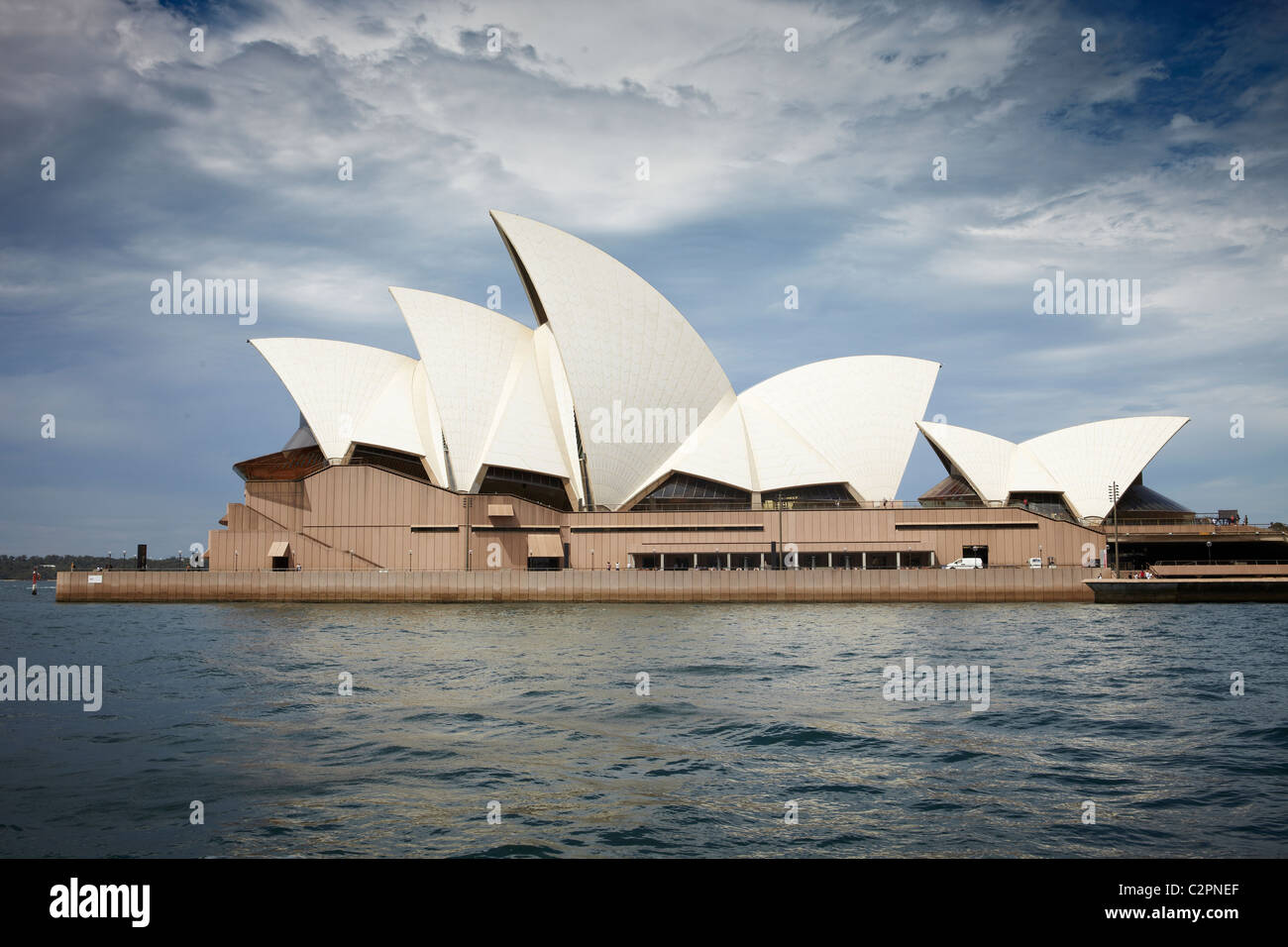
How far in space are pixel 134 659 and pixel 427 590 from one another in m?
23.9

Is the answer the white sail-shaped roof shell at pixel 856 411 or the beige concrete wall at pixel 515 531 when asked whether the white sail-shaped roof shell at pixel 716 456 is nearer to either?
the white sail-shaped roof shell at pixel 856 411

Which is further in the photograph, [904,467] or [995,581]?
[904,467]

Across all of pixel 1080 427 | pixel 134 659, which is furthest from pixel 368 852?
pixel 1080 427

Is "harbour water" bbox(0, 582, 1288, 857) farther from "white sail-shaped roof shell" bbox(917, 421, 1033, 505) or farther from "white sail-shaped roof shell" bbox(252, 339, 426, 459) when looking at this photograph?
"white sail-shaped roof shell" bbox(917, 421, 1033, 505)

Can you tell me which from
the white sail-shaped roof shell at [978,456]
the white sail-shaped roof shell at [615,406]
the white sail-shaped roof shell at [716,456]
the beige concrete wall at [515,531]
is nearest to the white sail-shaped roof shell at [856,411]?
the white sail-shaped roof shell at [615,406]

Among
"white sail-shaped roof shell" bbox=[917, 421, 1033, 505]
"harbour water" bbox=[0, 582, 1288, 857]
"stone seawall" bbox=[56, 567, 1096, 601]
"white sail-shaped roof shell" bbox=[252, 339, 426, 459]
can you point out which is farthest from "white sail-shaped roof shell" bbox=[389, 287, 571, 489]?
"harbour water" bbox=[0, 582, 1288, 857]

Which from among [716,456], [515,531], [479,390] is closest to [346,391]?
[479,390]

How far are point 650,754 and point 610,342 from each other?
139ft

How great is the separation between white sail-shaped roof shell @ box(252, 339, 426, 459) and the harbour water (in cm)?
2904

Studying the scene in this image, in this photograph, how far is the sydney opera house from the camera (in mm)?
49062

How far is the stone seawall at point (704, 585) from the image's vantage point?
4562 centimetres

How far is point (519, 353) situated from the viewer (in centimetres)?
5409

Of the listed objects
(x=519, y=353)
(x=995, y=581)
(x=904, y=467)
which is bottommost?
(x=995, y=581)
